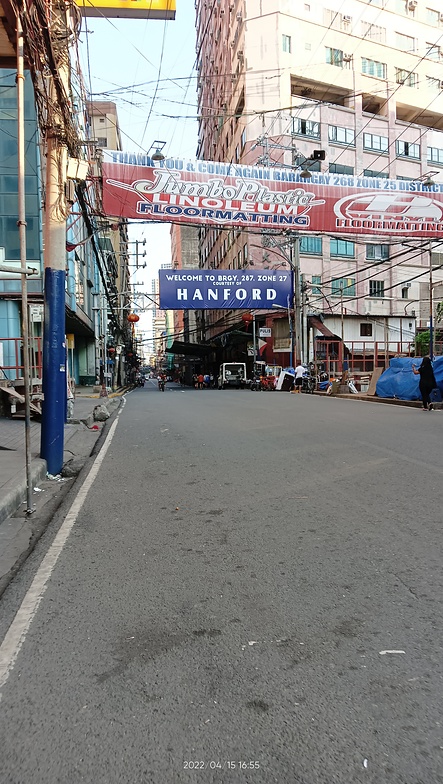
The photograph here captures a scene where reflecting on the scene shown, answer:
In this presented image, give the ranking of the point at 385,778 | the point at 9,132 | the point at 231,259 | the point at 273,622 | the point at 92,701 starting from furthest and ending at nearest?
A: the point at 231,259 → the point at 9,132 → the point at 273,622 → the point at 92,701 → the point at 385,778

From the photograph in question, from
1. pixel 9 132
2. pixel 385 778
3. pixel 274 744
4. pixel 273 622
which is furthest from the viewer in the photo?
pixel 9 132

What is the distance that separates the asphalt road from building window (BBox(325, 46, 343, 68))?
170 ft

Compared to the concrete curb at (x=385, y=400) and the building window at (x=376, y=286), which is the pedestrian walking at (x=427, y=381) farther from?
the building window at (x=376, y=286)

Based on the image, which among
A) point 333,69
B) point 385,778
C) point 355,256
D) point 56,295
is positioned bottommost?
point 385,778

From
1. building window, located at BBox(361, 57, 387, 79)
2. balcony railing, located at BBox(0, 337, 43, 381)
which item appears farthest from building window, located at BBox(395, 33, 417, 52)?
balcony railing, located at BBox(0, 337, 43, 381)

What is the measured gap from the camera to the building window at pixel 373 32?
49594mm

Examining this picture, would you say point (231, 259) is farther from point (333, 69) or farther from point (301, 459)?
point (301, 459)

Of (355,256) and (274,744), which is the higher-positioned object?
(355,256)

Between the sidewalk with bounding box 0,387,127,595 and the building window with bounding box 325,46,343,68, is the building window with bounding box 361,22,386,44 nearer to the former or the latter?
the building window with bounding box 325,46,343,68

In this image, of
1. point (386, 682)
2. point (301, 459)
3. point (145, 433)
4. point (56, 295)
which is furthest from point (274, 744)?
point (145, 433)

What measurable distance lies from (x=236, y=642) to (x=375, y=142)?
5462 cm

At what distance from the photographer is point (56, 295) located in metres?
7.74

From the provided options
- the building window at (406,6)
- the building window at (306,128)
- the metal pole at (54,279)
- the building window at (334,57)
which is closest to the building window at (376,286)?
the building window at (306,128)

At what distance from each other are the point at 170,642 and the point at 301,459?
523cm
